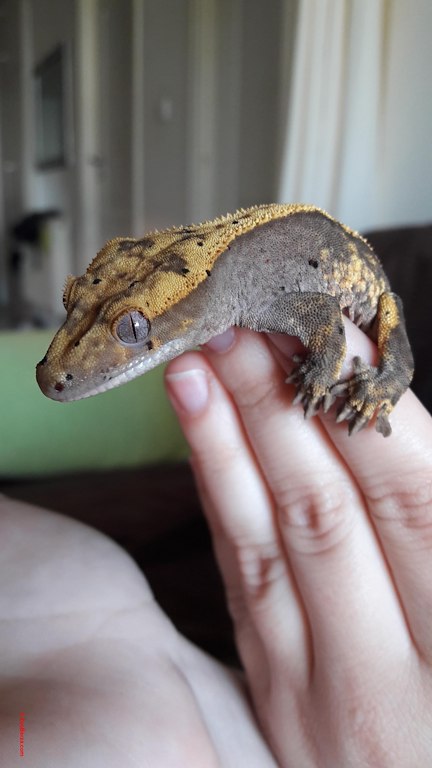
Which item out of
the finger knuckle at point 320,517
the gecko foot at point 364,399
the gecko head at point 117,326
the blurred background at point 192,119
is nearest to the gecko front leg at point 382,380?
the gecko foot at point 364,399

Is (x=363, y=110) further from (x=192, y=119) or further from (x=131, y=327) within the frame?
(x=131, y=327)

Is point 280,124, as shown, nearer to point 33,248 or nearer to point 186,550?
point 186,550

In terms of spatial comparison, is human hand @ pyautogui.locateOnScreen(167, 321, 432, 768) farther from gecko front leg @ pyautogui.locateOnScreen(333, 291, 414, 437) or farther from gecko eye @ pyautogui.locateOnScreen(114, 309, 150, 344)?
gecko eye @ pyautogui.locateOnScreen(114, 309, 150, 344)

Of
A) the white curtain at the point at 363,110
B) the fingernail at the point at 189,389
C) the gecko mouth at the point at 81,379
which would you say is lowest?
the fingernail at the point at 189,389

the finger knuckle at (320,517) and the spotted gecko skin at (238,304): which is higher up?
the spotted gecko skin at (238,304)

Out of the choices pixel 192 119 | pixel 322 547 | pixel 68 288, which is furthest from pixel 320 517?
pixel 192 119

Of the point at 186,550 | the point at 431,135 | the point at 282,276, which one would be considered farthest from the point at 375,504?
the point at 431,135

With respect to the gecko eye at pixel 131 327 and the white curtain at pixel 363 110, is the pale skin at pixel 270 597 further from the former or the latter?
the white curtain at pixel 363 110

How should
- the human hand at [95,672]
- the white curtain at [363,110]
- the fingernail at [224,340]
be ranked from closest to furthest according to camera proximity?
the human hand at [95,672]
the fingernail at [224,340]
the white curtain at [363,110]
